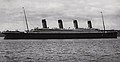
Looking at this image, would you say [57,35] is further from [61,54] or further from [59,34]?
[61,54]

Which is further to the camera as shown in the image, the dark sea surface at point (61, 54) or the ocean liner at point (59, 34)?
the ocean liner at point (59, 34)

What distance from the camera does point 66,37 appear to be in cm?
11688

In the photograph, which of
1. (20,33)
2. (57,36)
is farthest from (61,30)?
(20,33)

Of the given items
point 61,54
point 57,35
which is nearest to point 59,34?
point 57,35

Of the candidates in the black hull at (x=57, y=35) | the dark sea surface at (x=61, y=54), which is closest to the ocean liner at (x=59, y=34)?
the black hull at (x=57, y=35)

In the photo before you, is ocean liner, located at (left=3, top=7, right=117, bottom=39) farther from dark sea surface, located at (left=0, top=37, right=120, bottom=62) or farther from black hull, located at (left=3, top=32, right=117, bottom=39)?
dark sea surface, located at (left=0, top=37, right=120, bottom=62)

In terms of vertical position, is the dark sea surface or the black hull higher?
the dark sea surface

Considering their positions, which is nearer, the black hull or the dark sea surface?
the dark sea surface

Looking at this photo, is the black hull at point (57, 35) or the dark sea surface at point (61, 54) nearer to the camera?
the dark sea surface at point (61, 54)

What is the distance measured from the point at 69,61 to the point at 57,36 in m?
91.1

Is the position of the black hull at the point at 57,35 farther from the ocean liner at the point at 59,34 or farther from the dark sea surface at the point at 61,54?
the dark sea surface at the point at 61,54

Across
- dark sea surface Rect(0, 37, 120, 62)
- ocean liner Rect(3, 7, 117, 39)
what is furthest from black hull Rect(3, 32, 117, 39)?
dark sea surface Rect(0, 37, 120, 62)

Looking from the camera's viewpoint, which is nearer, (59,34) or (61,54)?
(61,54)

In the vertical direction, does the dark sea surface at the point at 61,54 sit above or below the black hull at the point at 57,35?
above
